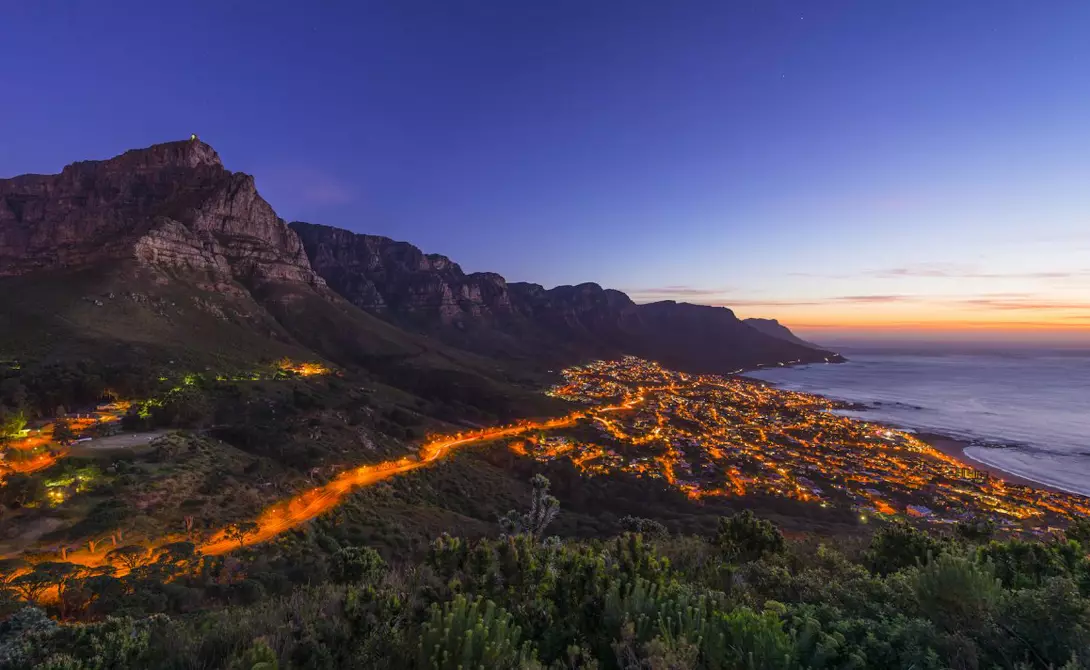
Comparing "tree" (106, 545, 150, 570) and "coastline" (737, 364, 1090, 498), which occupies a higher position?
"tree" (106, 545, 150, 570)

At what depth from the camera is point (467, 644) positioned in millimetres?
4746

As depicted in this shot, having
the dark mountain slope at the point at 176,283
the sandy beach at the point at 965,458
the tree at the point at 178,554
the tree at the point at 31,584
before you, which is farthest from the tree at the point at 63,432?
the sandy beach at the point at 965,458

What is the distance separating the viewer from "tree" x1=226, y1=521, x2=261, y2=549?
25.9 metres

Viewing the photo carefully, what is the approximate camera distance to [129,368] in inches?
1966

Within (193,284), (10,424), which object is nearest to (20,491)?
(10,424)

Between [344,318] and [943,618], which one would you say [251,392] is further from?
[943,618]

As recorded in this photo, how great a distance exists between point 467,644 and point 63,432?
162ft

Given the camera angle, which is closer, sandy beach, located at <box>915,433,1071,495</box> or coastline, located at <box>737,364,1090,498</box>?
coastline, located at <box>737,364,1090,498</box>

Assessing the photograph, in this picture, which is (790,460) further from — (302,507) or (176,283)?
(176,283)

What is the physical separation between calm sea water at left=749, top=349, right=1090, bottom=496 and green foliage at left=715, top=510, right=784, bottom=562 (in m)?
64.1

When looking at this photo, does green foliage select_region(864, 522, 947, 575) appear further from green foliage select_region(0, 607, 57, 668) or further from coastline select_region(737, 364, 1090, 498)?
coastline select_region(737, 364, 1090, 498)

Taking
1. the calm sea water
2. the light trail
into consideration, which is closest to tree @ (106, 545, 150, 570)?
the light trail

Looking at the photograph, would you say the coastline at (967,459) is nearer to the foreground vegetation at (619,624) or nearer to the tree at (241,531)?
the foreground vegetation at (619,624)

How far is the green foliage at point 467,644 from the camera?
4.75m
